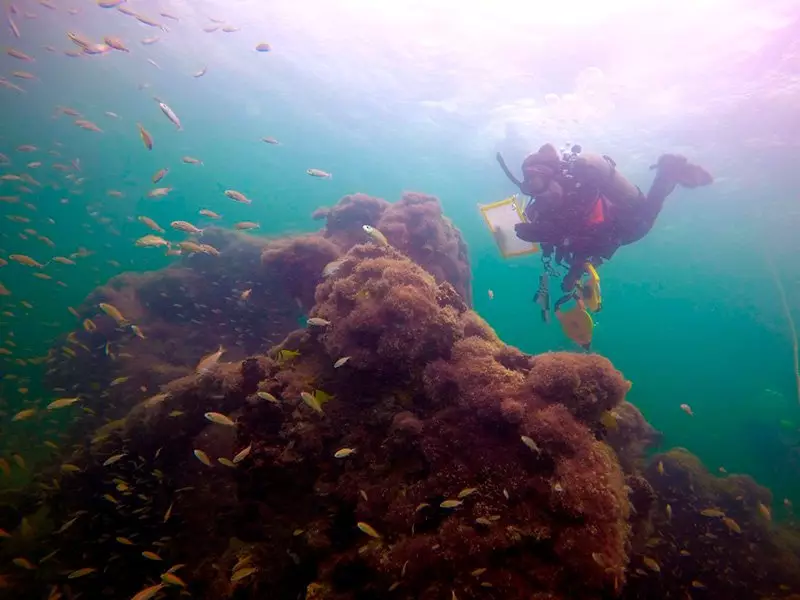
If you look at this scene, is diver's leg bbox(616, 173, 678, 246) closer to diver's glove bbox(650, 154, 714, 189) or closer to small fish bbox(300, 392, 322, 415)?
diver's glove bbox(650, 154, 714, 189)

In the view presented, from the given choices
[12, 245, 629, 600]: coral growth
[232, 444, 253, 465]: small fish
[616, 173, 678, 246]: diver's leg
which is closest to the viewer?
[12, 245, 629, 600]: coral growth

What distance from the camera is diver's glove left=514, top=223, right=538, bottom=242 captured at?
845cm

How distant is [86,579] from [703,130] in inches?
1360

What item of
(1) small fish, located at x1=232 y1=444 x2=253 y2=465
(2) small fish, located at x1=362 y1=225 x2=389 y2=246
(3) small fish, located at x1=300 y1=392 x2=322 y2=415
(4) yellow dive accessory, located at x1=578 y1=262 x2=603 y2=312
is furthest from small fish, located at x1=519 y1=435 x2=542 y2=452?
(2) small fish, located at x1=362 y1=225 x2=389 y2=246

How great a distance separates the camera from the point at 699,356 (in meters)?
71.6

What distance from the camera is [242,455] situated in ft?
16.3

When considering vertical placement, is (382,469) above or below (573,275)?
below

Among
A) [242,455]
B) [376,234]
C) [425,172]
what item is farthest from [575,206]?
[425,172]

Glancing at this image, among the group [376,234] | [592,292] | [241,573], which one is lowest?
[241,573]

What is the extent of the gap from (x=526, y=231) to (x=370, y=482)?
581 cm

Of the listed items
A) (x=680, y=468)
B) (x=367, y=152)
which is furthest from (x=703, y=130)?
(x=367, y=152)

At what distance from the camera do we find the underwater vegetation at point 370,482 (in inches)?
163

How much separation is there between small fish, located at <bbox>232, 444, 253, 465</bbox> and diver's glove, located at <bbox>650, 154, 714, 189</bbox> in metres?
10.3

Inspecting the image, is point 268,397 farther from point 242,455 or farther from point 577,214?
point 577,214
